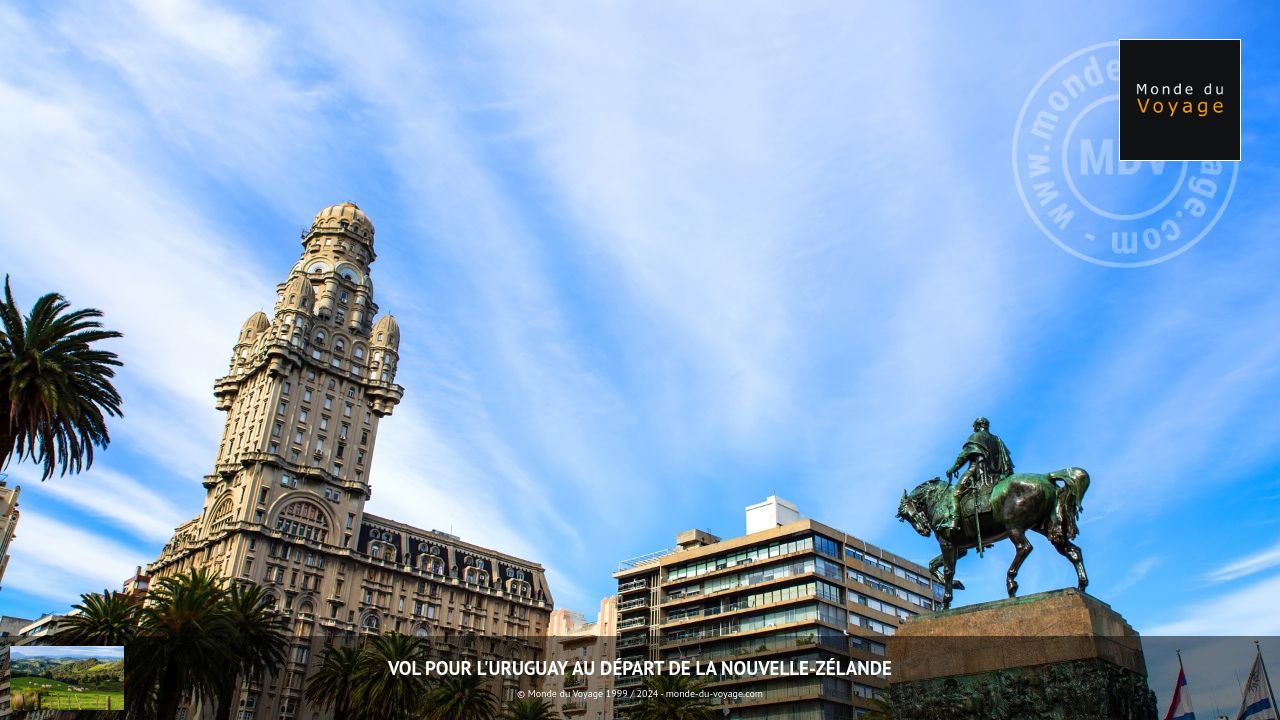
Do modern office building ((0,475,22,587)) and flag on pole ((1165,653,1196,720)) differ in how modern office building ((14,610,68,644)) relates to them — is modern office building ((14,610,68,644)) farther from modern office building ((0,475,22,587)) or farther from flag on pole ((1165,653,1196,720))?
flag on pole ((1165,653,1196,720))

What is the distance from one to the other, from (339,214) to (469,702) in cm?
6440

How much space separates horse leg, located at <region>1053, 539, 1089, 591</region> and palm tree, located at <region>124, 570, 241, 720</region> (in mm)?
46090

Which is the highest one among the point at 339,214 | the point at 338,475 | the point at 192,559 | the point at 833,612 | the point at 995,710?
the point at 339,214

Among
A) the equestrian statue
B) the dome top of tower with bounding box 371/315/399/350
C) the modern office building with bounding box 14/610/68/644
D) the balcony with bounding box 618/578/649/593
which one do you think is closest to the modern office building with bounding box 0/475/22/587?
the modern office building with bounding box 14/610/68/644

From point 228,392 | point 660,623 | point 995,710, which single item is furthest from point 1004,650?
point 228,392

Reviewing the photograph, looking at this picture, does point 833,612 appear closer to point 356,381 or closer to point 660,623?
point 660,623

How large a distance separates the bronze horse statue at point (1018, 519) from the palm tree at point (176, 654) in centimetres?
4306

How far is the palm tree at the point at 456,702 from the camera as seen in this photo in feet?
231

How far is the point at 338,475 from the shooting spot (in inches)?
3885

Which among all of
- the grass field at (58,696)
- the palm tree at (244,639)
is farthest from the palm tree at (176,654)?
the grass field at (58,696)

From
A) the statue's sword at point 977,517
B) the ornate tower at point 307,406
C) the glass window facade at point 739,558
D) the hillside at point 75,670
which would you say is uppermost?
the ornate tower at point 307,406

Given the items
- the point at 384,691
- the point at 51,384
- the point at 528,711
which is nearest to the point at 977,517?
the point at 51,384

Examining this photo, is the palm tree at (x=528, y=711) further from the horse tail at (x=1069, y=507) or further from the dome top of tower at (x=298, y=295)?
the horse tail at (x=1069, y=507)

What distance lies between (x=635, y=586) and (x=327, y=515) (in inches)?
1296
